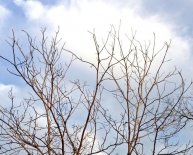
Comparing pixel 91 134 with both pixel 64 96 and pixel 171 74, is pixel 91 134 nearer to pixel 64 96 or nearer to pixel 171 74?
pixel 64 96

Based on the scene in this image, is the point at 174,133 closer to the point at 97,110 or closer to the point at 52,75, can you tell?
the point at 97,110

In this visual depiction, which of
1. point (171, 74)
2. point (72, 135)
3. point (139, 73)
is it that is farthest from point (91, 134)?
point (171, 74)

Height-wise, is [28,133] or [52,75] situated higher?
[52,75]

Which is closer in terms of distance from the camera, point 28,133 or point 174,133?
point 28,133

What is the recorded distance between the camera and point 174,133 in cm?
589

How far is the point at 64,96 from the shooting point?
578 cm

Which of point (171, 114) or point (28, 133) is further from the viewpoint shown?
point (171, 114)

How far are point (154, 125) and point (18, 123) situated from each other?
1.76 metres

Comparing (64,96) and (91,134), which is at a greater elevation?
(64,96)

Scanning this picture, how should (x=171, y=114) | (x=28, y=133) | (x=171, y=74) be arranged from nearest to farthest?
1. (x=28, y=133)
2. (x=171, y=114)
3. (x=171, y=74)

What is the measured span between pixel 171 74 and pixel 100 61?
1111 mm

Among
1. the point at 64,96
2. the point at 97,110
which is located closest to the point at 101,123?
the point at 97,110

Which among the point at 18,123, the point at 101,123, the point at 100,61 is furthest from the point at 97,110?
the point at 18,123

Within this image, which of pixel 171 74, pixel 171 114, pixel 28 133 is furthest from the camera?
pixel 171 74
